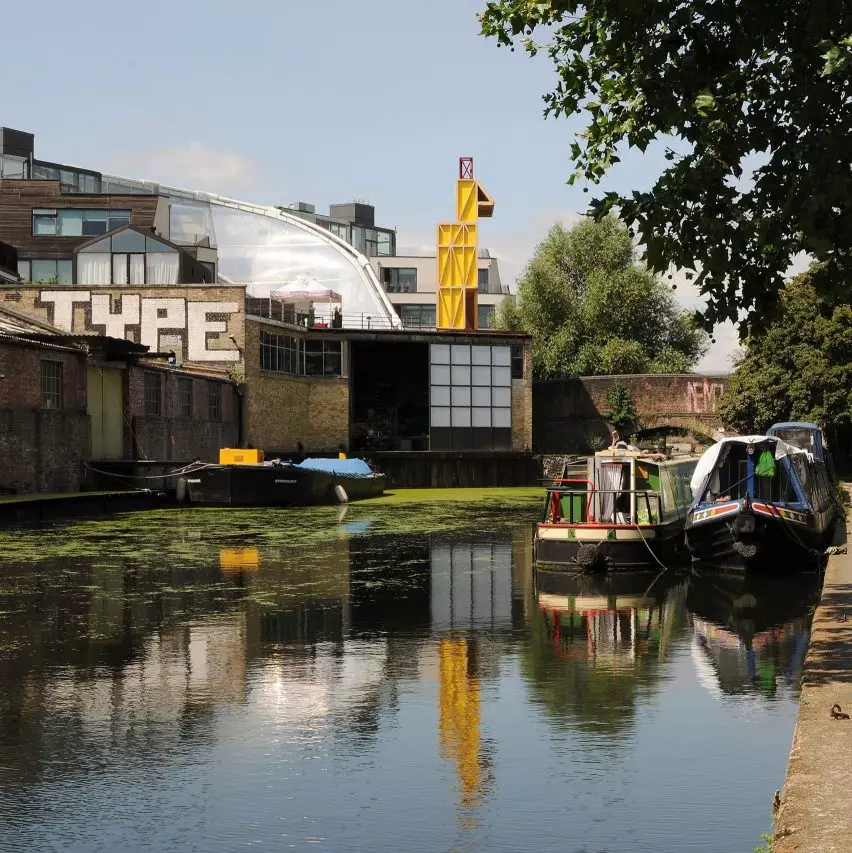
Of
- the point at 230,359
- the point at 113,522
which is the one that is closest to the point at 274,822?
the point at 113,522

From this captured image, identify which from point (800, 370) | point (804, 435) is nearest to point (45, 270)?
point (800, 370)

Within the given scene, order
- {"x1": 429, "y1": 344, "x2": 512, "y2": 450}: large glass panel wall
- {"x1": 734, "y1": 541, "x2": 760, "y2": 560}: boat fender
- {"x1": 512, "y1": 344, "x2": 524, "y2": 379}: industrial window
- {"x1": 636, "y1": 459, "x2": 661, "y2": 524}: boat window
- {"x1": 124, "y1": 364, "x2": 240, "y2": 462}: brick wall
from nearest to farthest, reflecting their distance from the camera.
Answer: {"x1": 734, "y1": 541, "x2": 760, "y2": 560}: boat fender → {"x1": 636, "y1": 459, "x2": 661, "y2": 524}: boat window → {"x1": 124, "y1": 364, "x2": 240, "y2": 462}: brick wall → {"x1": 429, "y1": 344, "x2": 512, "y2": 450}: large glass panel wall → {"x1": 512, "y1": 344, "x2": 524, "y2": 379}: industrial window

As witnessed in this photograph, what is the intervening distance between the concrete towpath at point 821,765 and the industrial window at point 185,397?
131 ft

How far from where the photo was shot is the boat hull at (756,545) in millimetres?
22109

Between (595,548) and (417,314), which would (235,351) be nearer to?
(595,548)

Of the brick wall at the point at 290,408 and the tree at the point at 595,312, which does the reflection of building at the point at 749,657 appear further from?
the tree at the point at 595,312

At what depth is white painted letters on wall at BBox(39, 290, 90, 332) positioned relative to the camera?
200ft

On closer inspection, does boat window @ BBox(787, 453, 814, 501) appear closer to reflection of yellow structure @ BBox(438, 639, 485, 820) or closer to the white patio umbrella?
reflection of yellow structure @ BBox(438, 639, 485, 820)

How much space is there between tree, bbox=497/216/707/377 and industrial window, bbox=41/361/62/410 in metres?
40.7

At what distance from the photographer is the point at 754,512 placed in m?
22.0

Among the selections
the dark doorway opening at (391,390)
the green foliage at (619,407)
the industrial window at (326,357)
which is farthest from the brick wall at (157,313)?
the green foliage at (619,407)

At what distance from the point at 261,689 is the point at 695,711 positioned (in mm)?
3917

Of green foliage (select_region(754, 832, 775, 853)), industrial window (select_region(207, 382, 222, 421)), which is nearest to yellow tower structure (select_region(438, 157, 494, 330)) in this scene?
industrial window (select_region(207, 382, 222, 421))

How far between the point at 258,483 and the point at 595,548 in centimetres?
2241
